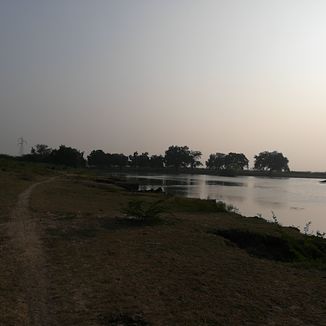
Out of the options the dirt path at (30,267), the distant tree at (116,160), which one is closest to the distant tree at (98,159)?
the distant tree at (116,160)

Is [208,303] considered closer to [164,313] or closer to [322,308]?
[164,313]

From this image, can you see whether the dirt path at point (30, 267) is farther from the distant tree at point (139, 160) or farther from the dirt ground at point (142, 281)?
the distant tree at point (139, 160)

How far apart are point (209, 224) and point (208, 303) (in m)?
9.40

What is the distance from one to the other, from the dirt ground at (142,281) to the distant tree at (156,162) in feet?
545

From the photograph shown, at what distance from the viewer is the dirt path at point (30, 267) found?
664cm

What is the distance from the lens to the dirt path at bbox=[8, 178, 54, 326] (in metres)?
6.64

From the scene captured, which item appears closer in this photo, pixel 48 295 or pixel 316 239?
pixel 48 295

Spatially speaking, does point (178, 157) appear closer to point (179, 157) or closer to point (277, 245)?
point (179, 157)

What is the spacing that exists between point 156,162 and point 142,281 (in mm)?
172667

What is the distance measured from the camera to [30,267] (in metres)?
9.20

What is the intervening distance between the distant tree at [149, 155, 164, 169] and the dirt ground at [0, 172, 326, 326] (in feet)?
545

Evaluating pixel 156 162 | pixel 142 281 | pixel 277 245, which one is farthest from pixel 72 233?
pixel 156 162

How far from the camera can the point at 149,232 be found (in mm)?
13977

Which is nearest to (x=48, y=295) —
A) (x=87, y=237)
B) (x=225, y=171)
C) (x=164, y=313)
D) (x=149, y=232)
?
(x=164, y=313)
